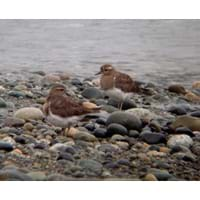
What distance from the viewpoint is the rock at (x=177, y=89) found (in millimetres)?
3342

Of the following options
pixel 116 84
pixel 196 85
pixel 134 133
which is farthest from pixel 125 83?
pixel 196 85

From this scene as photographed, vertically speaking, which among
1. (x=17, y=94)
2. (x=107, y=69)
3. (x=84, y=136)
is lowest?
(x=84, y=136)

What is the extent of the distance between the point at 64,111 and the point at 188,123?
0.68 meters

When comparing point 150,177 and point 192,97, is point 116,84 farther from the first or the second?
point 150,177

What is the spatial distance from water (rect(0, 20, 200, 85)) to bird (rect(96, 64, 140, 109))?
0.12 feet

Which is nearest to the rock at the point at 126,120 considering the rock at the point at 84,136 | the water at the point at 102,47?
the rock at the point at 84,136

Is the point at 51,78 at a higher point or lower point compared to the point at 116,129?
higher

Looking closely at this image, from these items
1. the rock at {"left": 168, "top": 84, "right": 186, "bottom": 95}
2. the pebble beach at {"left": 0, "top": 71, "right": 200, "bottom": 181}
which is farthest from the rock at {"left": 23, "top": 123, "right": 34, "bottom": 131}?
the rock at {"left": 168, "top": 84, "right": 186, "bottom": 95}

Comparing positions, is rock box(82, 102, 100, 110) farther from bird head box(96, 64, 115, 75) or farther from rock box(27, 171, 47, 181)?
rock box(27, 171, 47, 181)

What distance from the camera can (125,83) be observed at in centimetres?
333

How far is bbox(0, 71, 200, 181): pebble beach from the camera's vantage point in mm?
3273
